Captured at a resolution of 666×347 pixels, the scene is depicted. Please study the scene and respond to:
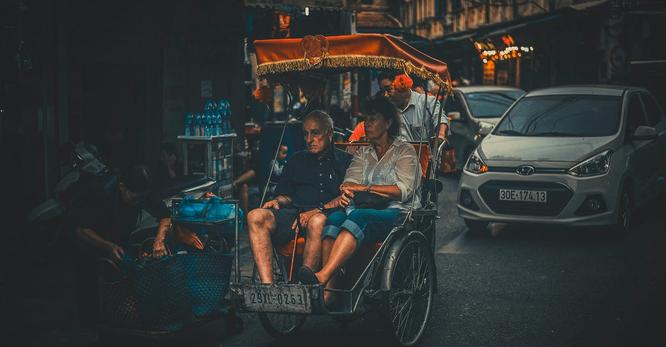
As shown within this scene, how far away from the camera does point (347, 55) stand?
6148 mm

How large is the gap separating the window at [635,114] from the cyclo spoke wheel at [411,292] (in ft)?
16.7

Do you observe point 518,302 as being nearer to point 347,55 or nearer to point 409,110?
point 409,110

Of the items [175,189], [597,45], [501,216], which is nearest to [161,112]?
[175,189]

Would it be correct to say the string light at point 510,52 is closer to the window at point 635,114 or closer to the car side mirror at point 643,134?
the window at point 635,114

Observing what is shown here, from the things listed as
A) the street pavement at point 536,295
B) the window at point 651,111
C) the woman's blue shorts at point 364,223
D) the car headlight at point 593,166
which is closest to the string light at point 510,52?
the window at point 651,111

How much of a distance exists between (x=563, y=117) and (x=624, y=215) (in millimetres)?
1510

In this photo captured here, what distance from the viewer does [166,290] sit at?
5.39 metres

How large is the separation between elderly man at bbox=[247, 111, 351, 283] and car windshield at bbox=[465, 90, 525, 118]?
10.1 meters

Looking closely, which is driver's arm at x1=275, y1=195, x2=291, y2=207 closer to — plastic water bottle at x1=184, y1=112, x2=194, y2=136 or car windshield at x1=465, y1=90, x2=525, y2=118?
plastic water bottle at x1=184, y1=112, x2=194, y2=136

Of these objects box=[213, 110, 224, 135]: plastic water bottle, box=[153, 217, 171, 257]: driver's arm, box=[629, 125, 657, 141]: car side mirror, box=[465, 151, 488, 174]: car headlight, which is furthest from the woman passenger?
box=[213, 110, 224, 135]: plastic water bottle

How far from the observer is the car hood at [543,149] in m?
9.57

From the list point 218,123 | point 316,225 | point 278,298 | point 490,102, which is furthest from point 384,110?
point 490,102

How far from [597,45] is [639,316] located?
1962cm

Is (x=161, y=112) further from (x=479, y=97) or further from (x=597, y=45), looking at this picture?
(x=597, y=45)
